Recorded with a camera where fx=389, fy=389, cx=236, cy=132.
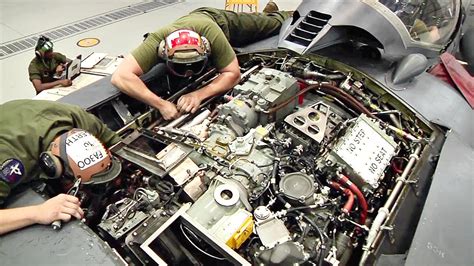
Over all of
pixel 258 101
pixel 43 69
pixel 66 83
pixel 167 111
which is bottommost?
pixel 43 69

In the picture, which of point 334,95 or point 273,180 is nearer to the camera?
point 273,180

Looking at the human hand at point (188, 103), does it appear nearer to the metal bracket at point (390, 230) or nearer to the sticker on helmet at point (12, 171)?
Result: the sticker on helmet at point (12, 171)

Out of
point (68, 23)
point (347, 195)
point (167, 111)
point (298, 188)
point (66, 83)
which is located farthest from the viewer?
point (68, 23)

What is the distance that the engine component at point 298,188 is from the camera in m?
2.18

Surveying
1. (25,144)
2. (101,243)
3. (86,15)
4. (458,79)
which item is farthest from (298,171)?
(86,15)

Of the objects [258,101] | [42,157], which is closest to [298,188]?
[258,101]

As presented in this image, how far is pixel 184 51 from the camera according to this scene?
2.86 metres

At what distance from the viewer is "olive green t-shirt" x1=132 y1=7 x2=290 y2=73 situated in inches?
129

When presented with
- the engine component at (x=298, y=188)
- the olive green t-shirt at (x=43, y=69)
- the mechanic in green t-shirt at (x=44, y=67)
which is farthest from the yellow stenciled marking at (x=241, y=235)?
the olive green t-shirt at (x=43, y=69)

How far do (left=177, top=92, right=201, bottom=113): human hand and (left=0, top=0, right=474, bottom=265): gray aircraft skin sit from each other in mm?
298

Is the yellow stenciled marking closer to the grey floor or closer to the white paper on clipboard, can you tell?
the white paper on clipboard

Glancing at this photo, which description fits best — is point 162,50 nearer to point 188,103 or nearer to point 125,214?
point 188,103

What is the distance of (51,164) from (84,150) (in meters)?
0.18

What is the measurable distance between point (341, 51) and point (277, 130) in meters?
1.13
